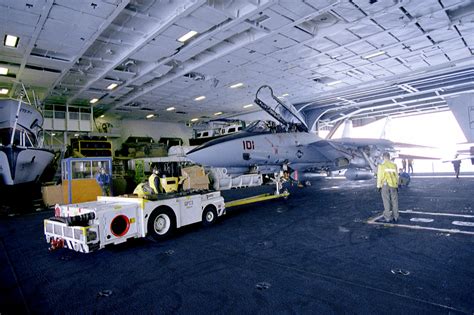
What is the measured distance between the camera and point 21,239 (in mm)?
6375

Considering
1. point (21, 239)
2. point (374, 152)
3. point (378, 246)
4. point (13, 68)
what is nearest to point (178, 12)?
point (21, 239)

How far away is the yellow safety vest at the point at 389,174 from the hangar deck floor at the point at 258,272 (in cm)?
95

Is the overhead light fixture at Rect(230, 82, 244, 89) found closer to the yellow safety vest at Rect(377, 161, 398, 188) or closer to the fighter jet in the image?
the fighter jet

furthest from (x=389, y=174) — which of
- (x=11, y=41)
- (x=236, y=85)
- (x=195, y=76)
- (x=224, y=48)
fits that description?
(x=11, y=41)

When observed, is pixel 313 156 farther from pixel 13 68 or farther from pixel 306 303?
pixel 13 68

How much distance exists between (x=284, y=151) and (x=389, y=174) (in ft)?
13.3

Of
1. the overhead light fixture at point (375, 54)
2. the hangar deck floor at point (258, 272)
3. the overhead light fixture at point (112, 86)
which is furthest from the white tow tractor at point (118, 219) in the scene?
the overhead light fixture at point (112, 86)

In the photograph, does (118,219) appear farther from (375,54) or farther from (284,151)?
(375,54)

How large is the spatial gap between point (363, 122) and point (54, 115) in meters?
35.4

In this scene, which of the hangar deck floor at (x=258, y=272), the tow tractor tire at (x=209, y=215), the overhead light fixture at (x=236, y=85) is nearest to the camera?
the hangar deck floor at (x=258, y=272)

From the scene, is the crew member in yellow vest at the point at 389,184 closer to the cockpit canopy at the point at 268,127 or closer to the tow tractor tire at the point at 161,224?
the cockpit canopy at the point at 268,127

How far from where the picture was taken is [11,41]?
9844mm

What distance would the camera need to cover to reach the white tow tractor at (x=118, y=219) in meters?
4.49

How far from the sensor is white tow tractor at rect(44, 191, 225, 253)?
4.49 m
